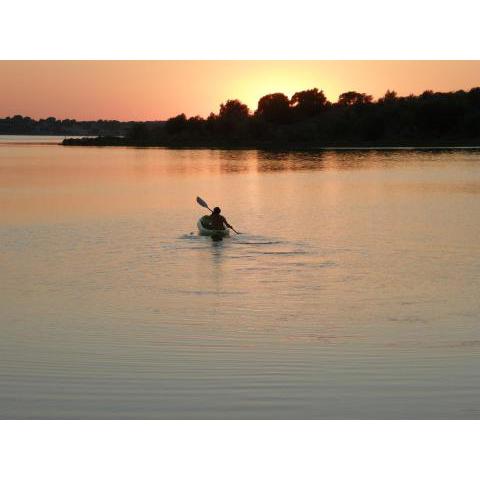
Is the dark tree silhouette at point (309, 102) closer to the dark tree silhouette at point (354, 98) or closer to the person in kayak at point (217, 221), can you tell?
the dark tree silhouette at point (354, 98)

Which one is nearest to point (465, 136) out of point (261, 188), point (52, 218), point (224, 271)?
point (261, 188)

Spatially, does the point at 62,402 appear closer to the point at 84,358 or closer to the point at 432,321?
the point at 84,358

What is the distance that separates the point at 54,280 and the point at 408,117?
2159 inches

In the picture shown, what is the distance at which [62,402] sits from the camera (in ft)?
25.9

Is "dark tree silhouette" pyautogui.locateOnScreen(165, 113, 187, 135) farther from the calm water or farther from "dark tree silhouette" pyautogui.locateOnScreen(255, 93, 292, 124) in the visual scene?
the calm water

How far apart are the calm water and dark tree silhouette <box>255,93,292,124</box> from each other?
51.3 meters

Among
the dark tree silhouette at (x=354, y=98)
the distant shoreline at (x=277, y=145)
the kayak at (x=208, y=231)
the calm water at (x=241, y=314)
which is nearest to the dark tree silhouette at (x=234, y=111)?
the distant shoreline at (x=277, y=145)

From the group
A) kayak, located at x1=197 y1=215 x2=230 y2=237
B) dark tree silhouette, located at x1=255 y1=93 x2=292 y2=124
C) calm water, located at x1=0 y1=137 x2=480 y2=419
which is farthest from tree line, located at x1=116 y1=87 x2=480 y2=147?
kayak, located at x1=197 y1=215 x2=230 y2=237

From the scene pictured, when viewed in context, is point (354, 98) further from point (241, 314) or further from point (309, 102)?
point (241, 314)

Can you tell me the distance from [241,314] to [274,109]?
67.8 meters

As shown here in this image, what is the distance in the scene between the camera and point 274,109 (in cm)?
7862

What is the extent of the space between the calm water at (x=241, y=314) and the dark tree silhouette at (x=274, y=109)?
51329mm

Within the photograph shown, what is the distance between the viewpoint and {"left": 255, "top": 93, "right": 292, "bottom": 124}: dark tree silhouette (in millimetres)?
78625

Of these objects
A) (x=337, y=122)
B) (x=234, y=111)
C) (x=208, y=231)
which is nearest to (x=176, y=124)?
(x=234, y=111)
